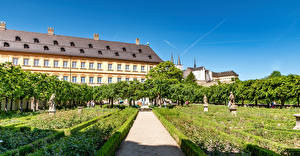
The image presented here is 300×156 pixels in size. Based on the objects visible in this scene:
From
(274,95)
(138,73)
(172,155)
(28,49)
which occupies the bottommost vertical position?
(172,155)

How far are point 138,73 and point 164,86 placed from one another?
15.7m

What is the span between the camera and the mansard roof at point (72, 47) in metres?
36.2

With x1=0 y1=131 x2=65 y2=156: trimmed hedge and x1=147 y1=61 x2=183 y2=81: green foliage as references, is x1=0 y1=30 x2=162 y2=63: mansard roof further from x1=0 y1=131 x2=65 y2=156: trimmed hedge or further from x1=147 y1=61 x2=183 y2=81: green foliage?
x1=0 y1=131 x2=65 y2=156: trimmed hedge

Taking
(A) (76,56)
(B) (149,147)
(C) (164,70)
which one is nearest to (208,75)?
(C) (164,70)

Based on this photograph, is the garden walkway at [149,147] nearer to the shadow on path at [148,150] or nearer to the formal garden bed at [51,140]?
the shadow on path at [148,150]

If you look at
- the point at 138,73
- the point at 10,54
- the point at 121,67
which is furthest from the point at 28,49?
the point at 138,73

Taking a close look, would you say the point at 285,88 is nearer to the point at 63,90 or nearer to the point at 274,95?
the point at 274,95

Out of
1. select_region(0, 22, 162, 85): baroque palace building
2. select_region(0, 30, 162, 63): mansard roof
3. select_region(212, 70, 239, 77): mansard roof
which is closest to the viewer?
select_region(0, 22, 162, 85): baroque palace building

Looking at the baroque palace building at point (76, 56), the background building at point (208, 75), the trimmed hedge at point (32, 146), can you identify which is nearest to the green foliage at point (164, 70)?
the baroque palace building at point (76, 56)

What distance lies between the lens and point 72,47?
40.8 metres

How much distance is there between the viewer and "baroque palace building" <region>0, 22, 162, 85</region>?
36.1m

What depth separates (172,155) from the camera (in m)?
6.45

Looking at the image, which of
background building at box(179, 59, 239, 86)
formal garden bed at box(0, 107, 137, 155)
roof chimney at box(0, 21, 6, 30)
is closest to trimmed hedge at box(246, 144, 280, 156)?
formal garden bed at box(0, 107, 137, 155)

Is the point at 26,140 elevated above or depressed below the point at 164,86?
below
